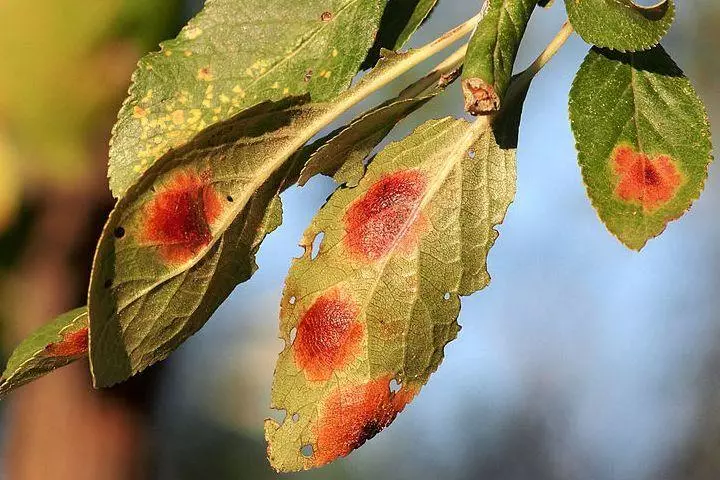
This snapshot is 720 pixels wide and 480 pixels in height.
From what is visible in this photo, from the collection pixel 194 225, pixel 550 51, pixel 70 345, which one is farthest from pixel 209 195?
pixel 550 51

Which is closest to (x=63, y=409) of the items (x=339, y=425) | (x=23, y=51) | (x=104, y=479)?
(x=104, y=479)

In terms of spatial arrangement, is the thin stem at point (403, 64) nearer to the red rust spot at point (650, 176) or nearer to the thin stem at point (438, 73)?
the thin stem at point (438, 73)

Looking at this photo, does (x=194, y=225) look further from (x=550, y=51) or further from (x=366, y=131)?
(x=550, y=51)

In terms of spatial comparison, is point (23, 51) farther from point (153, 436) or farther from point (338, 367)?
point (153, 436)

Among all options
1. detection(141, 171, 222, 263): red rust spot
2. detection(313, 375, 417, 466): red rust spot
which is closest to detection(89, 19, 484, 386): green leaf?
detection(141, 171, 222, 263): red rust spot

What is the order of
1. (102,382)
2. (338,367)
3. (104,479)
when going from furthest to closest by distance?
(104,479) < (338,367) < (102,382)

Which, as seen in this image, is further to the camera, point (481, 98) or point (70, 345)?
point (70, 345)
